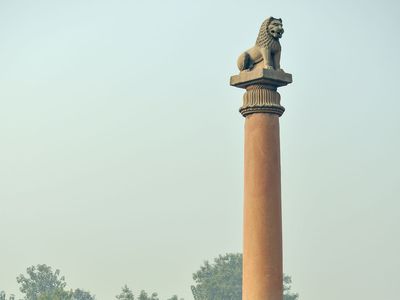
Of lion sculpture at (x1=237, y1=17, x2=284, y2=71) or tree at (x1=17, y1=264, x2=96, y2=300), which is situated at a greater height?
tree at (x1=17, y1=264, x2=96, y2=300)

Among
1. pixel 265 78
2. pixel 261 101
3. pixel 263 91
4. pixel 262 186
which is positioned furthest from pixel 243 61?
pixel 262 186

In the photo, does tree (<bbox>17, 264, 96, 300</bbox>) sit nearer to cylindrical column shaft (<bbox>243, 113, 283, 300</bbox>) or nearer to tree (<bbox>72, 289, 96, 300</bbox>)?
tree (<bbox>72, 289, 96, 300</bbox>)

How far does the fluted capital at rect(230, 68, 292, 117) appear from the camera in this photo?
87.0 ft

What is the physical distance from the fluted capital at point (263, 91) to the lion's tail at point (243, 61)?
1.56 feet

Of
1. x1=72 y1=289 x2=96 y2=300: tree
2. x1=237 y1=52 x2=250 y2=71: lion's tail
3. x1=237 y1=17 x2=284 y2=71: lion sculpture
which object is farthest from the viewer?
x1=72 y1=289 x2=96 y2=300: tree

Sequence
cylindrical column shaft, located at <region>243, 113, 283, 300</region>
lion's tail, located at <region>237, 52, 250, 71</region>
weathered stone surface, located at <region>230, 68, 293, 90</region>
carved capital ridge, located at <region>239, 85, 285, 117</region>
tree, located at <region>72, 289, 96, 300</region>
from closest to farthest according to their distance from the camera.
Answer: cylindrical column shaft, located at <region>243, 113, 283, 300</region>, carved capital ridge, located at <region>239, 85, 285, 117</region>, weathered stone surface, located at <region>230, 68, 293, 90</region>, lion's tail, located at <region>237, 52, 250, 71</region>, tree, located at <region>72, 289, 96, 300</region>

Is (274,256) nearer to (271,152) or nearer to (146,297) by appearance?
(271,152)

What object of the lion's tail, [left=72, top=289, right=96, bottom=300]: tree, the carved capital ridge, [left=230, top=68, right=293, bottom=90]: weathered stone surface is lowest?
the carved capital ridge

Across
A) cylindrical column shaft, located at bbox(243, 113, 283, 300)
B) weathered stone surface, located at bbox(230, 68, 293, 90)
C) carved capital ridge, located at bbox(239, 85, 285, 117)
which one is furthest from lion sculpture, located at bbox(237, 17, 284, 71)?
cylindrical column shaft, located at bbox(243, 113, 283, 300)

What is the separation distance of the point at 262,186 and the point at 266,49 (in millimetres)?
4089

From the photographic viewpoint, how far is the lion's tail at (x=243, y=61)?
90.0 feet

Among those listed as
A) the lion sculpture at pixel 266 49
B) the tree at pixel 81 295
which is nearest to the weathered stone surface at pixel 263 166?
the lion sculpture at pixel 266 49

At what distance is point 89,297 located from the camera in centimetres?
11606

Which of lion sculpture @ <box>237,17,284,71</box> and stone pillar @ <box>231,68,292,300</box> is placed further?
lion sculpture @ <box>237,17,284,71</box>
